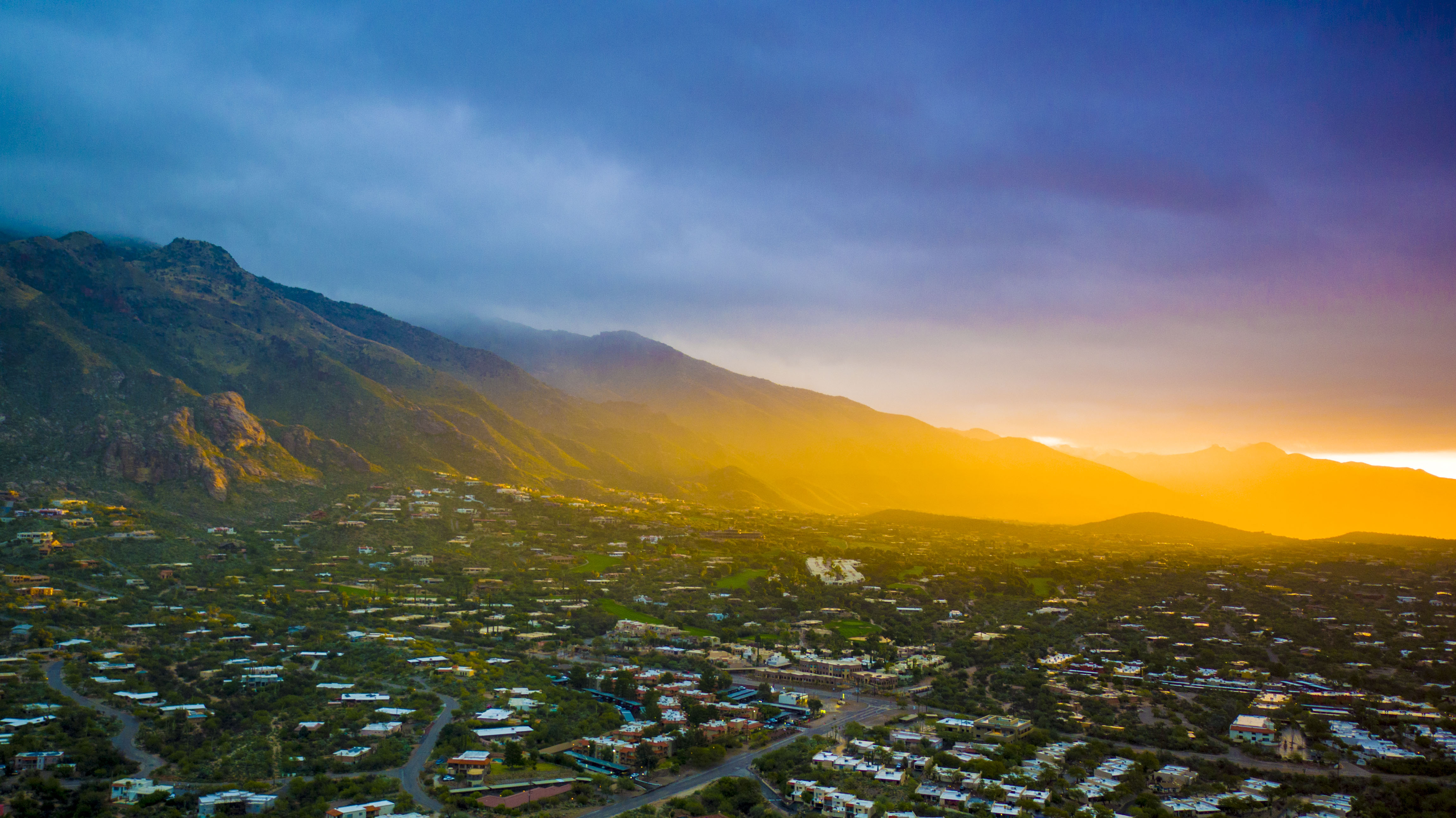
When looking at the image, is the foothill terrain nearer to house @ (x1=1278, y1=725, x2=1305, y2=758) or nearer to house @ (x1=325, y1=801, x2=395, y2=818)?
house @ (x1=1278, y1=725, x2=1305, y2=758)

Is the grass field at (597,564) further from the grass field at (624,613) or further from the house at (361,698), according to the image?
the house at (361,698)

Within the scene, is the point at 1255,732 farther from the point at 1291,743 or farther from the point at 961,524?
the point at 961,524

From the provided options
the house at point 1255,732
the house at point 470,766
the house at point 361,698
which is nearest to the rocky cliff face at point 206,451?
the house at point 361,698

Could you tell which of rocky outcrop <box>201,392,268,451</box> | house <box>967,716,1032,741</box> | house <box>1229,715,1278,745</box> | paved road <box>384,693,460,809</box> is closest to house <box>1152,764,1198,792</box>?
house <box>1229,715,1278,745</box>

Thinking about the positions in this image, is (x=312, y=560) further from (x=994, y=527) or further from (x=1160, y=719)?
(x=994, y=527)

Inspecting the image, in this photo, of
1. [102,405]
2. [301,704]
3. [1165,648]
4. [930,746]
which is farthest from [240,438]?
[1165,648]

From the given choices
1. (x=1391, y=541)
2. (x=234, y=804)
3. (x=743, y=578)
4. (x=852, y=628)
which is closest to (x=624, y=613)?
(x=743, y=578)
